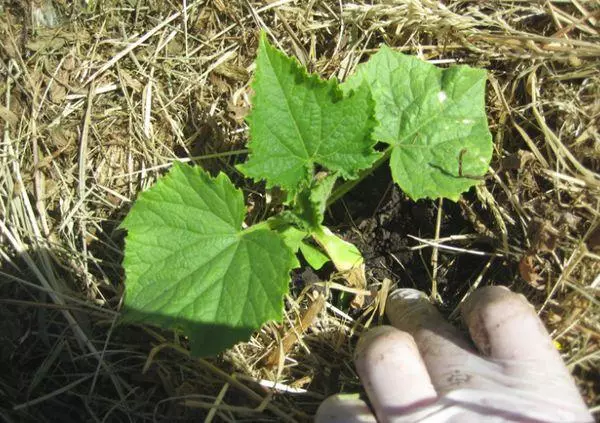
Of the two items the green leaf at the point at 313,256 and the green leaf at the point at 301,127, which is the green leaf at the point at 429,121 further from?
the green leaf at the point at 313,256

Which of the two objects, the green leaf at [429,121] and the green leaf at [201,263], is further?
the green leaf at [429,121]

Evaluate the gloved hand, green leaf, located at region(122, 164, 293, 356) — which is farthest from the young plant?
the gloved hand

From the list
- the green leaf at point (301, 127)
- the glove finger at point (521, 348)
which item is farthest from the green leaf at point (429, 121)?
the glove finger at point (521, 348)

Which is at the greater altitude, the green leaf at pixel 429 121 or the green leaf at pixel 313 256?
the green leaf at pixel 429 121

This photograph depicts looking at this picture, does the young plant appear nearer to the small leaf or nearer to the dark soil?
the small leaf

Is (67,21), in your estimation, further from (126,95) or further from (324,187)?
(324,187)

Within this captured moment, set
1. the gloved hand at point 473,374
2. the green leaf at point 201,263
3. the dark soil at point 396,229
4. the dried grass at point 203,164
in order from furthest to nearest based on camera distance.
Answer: the dark soil at point 396,229 → the dried grass at point 203,164 → the green leaf at point 201,263 → the gloved hand at point 473,374

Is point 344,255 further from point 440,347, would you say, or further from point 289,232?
point 440,347
